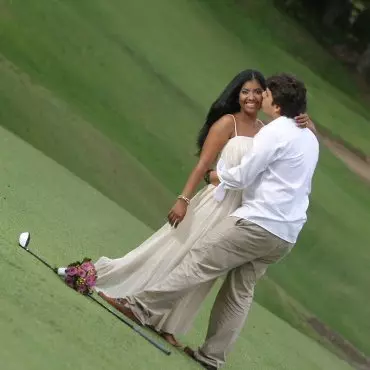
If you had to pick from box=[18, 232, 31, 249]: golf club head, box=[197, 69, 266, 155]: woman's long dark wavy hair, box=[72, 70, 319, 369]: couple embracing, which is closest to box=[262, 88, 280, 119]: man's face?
box=[72, 70, 319, 369]: couple embracing

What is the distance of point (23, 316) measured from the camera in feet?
15.5

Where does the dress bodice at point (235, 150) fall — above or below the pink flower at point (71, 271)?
above

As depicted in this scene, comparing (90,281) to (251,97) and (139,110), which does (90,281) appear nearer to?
(251,97)

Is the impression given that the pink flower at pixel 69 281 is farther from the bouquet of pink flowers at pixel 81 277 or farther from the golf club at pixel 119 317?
the golf club at pixel 119 317

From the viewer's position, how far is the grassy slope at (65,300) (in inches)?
183

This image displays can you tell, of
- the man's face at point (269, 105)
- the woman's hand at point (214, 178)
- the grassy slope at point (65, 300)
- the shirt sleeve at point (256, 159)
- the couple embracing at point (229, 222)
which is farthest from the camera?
the woman's hand at point (214, 178)

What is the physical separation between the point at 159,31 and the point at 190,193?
1353cm

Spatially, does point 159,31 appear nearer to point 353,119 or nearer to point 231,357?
point 353,119

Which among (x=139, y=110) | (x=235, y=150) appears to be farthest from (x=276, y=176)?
(x=139, y=110)

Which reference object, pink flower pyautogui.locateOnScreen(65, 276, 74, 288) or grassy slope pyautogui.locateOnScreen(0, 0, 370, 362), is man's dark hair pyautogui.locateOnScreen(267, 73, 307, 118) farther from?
grassy slope pyautogui.locateOnScreen(0, 0, 370, 362)

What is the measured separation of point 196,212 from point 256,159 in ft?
2.30

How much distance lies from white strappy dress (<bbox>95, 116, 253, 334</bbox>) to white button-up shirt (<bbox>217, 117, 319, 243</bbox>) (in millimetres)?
226

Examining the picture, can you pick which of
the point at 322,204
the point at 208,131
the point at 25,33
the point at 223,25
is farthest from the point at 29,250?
the point at 223,25

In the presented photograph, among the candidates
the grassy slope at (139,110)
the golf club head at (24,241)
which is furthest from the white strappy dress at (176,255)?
the grassy slope at (139,110)
